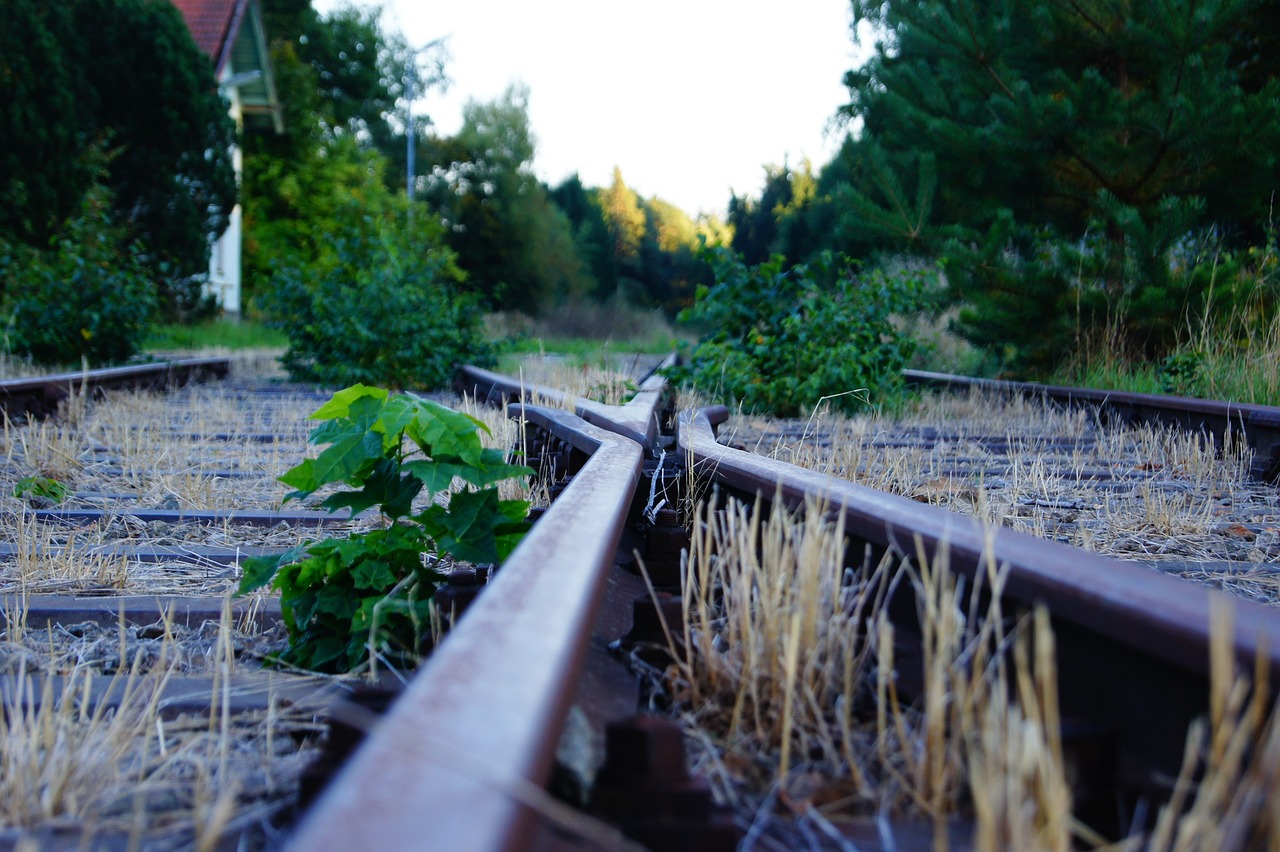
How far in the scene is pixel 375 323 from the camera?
1100cm

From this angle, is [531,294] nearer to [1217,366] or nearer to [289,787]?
[1217,366]

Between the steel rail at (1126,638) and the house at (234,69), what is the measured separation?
26.2 metres

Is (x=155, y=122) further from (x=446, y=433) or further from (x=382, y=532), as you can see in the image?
(x=446, y=433)

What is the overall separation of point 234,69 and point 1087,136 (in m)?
27.9

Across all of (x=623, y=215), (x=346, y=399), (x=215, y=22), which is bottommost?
(x=346, y=399)

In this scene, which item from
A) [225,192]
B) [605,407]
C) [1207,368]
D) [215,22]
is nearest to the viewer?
[605,407]

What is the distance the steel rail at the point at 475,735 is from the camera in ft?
2.37

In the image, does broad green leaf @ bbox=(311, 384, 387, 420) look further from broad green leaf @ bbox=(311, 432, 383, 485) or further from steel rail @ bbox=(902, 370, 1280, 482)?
steel rail @ bbox=(902, 370, 1280, 482)

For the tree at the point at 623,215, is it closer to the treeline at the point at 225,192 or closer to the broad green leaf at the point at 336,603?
the treeline at the point at 225,192

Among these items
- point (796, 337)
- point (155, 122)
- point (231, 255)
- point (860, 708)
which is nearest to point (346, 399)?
point (860, 708)

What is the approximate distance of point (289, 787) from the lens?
1.32 meters

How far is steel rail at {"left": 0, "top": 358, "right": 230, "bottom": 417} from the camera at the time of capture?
21.4 ft

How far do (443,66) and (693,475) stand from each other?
184 feet

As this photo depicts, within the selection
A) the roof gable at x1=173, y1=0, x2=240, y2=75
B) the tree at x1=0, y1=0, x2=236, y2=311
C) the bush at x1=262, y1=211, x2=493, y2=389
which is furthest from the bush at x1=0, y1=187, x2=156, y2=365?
the roof gable at x1=173, y1=0, x2=240, y2=75
